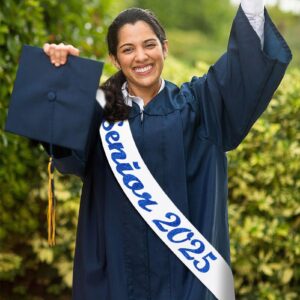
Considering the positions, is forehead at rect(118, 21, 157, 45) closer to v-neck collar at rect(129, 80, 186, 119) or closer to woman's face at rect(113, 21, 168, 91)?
woman's face at rect(113, 21, 168, 91)

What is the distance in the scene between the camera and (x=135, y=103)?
248cm

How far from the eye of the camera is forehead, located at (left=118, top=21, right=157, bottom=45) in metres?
2.39

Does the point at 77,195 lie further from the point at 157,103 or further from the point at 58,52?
the point at 58,52

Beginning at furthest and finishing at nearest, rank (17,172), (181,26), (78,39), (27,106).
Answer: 1. (181,26)
2. (78,39)
3. (17,172)
4. (27,106)

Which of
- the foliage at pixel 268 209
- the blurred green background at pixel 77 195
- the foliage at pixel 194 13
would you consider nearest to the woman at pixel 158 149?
the blurred green background at pixel 77 195

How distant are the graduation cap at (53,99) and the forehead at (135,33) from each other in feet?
0.50

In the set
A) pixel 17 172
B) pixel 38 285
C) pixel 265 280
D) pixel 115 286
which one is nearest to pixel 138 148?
pixel 115 286

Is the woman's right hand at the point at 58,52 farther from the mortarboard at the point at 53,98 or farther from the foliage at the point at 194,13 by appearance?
the foliage at the point at 194,13

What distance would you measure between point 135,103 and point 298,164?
1.70 meters

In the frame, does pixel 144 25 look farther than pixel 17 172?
No

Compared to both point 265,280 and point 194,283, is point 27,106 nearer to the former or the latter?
point 194,283

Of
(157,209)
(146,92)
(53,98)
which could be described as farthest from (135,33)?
(157,209)

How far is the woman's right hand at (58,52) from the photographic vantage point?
233 centimetres

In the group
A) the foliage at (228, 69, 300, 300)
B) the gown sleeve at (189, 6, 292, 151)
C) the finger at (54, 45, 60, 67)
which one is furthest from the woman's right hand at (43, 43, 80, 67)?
the foliage at (228, 69, 300, 300)
